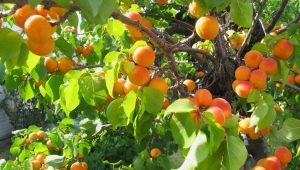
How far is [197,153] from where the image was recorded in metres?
0.93

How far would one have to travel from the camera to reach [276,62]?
1.44 meters

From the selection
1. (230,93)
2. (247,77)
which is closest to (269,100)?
(247,77)

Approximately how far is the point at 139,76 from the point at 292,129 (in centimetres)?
56

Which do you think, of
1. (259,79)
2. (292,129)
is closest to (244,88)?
(259,79)

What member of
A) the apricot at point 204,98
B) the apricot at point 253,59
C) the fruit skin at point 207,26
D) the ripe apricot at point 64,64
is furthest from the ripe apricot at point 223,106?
the ripe apricot at point 64,64

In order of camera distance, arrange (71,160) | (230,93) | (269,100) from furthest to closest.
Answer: (71,160), (230,93), (269,100)

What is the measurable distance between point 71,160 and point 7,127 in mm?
7867

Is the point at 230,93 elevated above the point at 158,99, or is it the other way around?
the point at 158,99

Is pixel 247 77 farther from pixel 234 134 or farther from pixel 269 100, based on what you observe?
pixel 234 134

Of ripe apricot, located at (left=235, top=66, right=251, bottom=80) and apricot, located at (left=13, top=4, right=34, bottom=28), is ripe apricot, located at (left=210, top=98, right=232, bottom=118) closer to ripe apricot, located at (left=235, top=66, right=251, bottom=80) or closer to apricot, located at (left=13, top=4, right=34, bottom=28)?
ripe apricot, located at (left=235, top=66, right=251, bottom=80)

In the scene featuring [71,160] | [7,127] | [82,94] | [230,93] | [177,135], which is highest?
[177,135]

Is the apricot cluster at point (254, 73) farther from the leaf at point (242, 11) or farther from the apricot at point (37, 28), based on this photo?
the apricot at point (37, 28)

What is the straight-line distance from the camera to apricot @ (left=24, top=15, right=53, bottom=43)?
922 millimetres

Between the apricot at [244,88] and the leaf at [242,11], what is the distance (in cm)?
18
